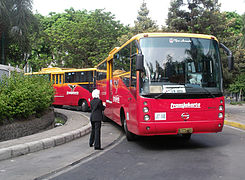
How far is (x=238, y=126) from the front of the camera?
11844 millimetres

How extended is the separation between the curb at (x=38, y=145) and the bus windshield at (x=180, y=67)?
2917 mm

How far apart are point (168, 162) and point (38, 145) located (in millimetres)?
3491

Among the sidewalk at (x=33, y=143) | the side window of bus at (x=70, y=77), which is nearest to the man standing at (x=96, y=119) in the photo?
the sidewalk at (x=33, y=143)

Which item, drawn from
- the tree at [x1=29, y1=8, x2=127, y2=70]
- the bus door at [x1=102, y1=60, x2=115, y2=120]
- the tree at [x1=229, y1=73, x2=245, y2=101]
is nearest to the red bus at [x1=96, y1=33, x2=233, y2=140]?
the bus door at [x1=102, y1=60, x2=115, y2=120]

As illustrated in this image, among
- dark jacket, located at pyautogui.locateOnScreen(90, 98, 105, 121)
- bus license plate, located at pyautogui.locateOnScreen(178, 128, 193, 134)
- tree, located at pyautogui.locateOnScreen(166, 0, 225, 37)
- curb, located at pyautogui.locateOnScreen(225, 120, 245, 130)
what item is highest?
tree, located at pyautogui.locateOnScreen(166, 0, 225, 37)

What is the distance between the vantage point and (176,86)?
7246 millimetres

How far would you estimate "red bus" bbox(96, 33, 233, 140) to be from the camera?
718 centimetres

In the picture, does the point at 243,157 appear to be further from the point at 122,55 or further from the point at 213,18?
the point at 213,18

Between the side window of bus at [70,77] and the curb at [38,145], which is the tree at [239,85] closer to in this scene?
the side window of bus at [70,77]

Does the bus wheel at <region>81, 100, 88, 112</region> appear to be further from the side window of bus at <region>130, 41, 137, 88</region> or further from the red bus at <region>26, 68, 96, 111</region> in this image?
the side window of bus at <region>130, 41, 137, 88</region>

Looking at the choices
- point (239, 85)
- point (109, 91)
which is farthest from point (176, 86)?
point (239, 85)

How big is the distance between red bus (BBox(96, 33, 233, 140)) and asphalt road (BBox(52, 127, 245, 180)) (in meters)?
0.57

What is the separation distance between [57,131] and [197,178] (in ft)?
19.5

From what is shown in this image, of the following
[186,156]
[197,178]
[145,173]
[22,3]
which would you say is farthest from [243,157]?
[22,3]
